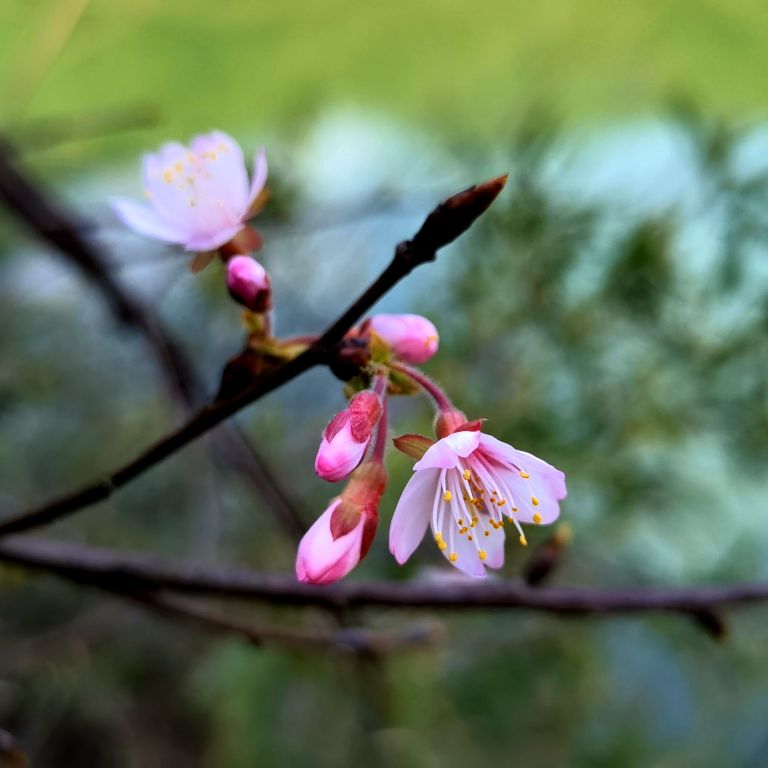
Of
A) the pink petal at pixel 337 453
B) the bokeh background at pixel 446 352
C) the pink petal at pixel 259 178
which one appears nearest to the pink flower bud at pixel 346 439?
the pink petal at pixel 337 453

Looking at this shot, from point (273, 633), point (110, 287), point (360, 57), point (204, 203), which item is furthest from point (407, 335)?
point (360, 57)

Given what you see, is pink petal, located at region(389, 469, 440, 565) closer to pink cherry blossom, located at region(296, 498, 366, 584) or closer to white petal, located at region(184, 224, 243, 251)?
pink cherry blossom, located at region(296, 498, 366, 584)

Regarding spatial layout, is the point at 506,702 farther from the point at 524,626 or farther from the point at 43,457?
the point at 43,457

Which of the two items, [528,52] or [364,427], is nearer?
[364,427]

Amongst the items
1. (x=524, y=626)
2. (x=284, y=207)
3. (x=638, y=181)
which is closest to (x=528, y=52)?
(x=638, y=181)

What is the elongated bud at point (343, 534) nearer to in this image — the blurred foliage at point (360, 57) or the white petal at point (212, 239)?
the white petal at point (212, 239)
